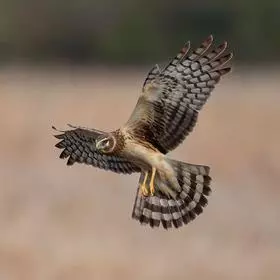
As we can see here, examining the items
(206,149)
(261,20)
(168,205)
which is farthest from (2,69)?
(168,205)

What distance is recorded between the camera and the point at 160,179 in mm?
5777

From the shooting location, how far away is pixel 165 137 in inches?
230

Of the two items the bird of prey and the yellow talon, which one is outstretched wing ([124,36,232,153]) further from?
the yellow talon

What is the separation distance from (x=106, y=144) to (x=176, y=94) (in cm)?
48

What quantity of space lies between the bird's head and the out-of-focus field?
22.4 feet

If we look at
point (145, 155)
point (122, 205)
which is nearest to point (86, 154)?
point (145, 155)

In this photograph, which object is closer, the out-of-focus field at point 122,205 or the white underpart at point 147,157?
the white underpart at point 147,157

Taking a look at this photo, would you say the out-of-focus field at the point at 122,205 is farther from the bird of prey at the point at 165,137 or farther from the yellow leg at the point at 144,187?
the yellow leg at the point at 144,187

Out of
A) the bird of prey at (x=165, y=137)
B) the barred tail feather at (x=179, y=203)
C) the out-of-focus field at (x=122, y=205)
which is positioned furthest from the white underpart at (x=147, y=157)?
the out-of-focus field at (x=122, y=205)

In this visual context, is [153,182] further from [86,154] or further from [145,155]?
[86,154]

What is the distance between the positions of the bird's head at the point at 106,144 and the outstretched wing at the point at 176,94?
6.4 inches

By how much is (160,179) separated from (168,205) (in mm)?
377

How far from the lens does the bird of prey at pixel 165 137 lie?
5684 millimetres

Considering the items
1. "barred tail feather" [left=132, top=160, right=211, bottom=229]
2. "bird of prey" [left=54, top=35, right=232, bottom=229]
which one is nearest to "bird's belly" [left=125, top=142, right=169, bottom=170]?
"bird of prey" [left=54, top=35, right=232, bottom=229]
